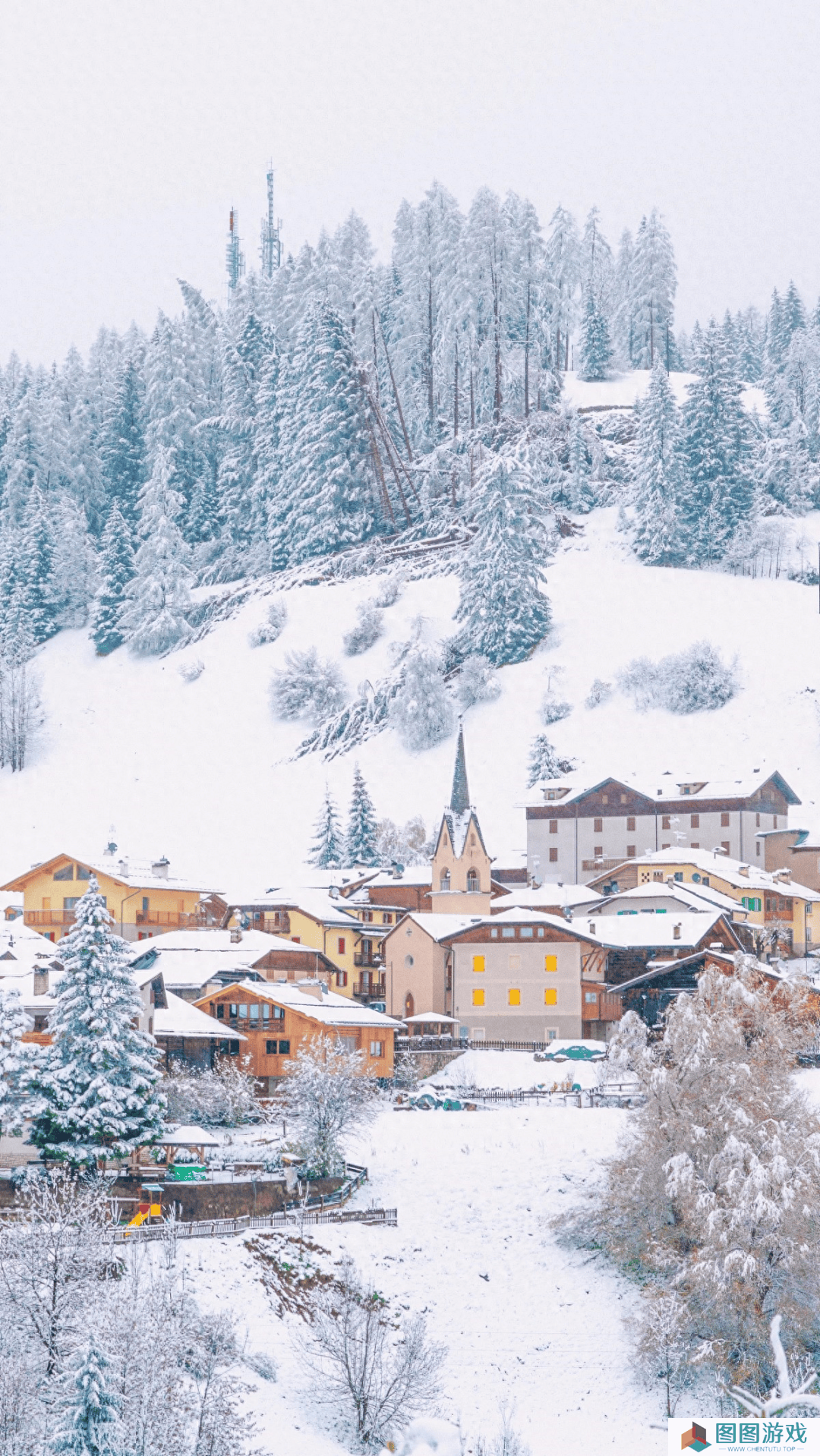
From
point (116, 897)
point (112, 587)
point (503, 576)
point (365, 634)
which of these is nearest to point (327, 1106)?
point (116, 897)

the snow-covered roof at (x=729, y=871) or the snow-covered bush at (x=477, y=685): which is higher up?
the snow-covered bush at (x=477, y=685)

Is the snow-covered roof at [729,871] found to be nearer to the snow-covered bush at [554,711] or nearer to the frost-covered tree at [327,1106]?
the snow-covered bush at [554,711]

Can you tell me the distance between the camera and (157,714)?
12225 cm

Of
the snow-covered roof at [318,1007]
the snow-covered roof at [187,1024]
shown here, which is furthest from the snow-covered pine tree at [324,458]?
the snow-covered roof at [187,1024]

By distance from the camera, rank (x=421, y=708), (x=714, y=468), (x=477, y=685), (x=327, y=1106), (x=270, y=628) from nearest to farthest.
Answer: (x=327, y=1106)
(x=421, y=708)
(x=477, y=685)
(x=270, y=628)
(x=714, y=468)

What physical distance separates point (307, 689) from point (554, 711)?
16762 millimetres

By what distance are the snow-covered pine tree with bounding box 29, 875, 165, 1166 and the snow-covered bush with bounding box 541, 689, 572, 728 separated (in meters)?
57.8

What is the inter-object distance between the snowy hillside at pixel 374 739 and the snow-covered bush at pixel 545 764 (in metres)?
1.01

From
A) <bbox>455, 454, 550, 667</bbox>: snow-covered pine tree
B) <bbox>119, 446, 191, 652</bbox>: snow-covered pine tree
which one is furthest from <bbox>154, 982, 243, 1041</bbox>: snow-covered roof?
<bbox>119, 446, 191, 652</bbox>: snow-covered pine tree

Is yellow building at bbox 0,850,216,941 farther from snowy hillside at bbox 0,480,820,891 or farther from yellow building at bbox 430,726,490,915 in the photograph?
yellow building at bbox 430,726,490,915

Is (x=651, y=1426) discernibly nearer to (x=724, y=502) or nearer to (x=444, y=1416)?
(x=444, y=1416)

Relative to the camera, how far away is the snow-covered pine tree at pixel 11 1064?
5278 cm

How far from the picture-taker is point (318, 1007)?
222ft

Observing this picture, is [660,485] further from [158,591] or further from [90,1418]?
[90,1418]
